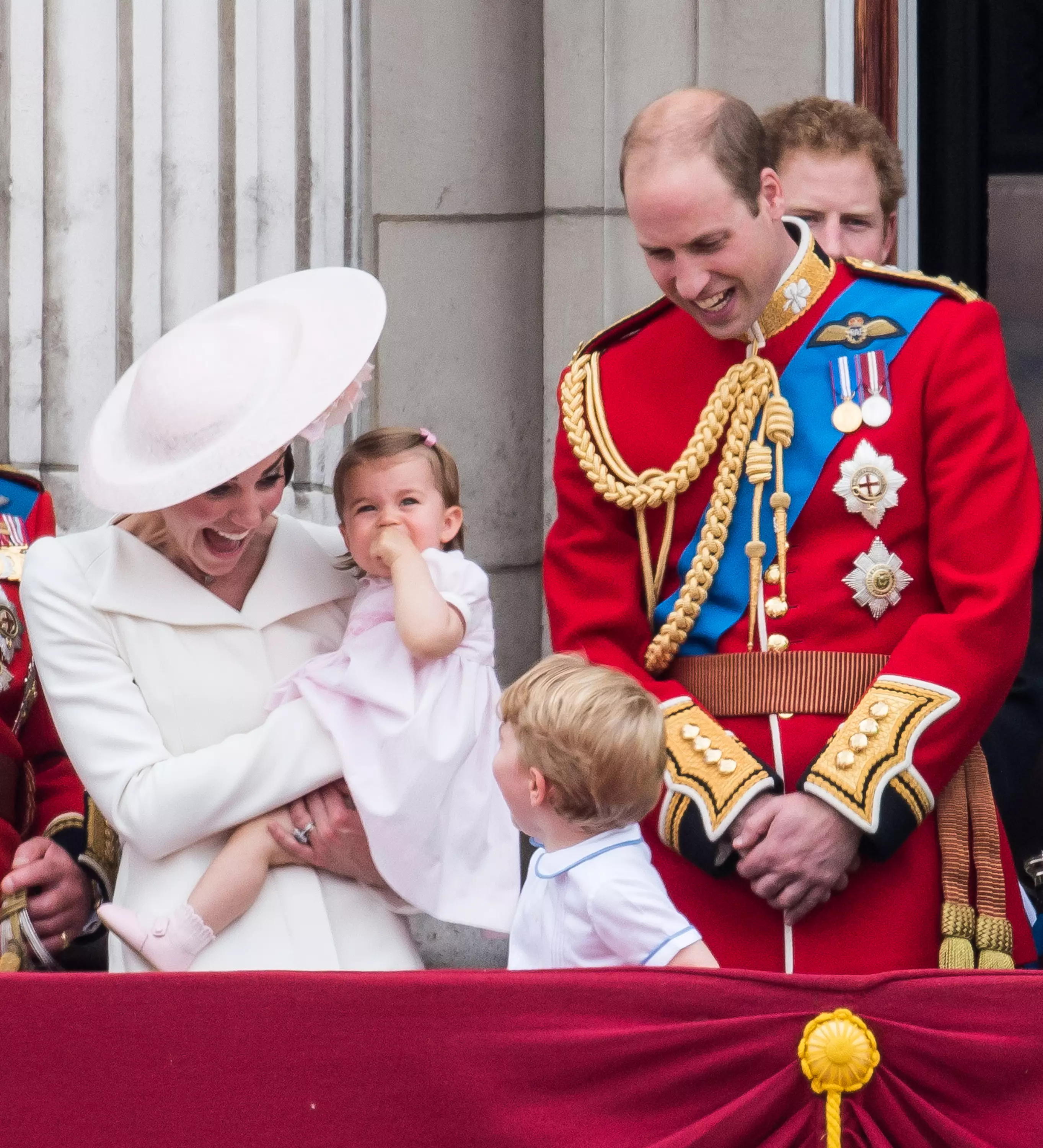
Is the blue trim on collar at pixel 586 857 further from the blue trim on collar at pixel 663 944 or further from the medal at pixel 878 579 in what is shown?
the medal at pixel 878 579

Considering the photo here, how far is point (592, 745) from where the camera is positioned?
222 centimetres

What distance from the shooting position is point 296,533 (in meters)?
2.66

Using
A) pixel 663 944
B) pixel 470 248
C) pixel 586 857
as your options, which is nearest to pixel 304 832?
pixel 586 857

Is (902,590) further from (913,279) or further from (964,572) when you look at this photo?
(913,279)

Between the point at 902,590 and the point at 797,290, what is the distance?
44 centimetres

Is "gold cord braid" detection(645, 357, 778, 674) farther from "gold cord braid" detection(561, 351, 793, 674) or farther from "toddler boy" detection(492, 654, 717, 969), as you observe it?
"toddler boy" detection(492, 654, 717, 969)

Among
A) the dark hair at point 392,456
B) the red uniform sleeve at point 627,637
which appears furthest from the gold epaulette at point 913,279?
the dark hair at point 392,456

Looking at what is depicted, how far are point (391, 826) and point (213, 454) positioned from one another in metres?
0.51

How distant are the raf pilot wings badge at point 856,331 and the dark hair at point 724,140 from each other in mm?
200

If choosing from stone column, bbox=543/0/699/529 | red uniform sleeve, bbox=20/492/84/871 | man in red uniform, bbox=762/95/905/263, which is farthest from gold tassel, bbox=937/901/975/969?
stone column, bbox=543/0/699/529

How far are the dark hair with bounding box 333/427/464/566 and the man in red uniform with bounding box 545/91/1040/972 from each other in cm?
18

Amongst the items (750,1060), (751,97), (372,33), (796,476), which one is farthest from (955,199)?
(750,1060)

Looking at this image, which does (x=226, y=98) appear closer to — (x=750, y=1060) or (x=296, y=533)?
(x=296, y=533)

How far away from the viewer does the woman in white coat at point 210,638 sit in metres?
2.36
